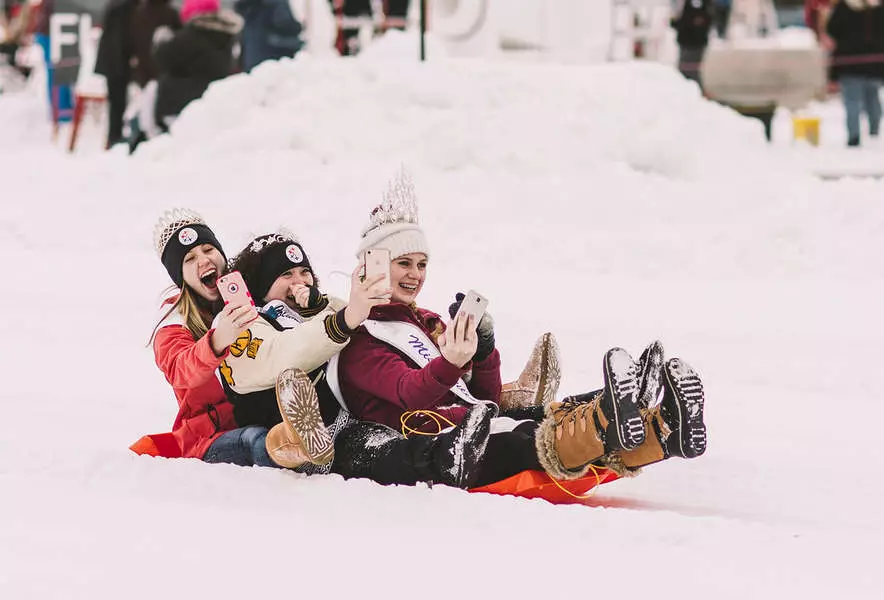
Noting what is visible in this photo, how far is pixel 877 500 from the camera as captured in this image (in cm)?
393

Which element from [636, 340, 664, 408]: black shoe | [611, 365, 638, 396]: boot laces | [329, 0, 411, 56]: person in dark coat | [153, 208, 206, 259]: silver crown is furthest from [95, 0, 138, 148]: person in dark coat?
[611, 365, 638, 396]: boot laces

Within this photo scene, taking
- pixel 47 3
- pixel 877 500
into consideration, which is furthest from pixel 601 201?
pixel 47 3

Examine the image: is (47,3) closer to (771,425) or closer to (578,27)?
(578,27)

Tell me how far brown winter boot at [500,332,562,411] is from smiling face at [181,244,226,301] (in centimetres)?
102

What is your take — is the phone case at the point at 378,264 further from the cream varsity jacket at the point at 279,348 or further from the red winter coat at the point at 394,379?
the red winter coat at the point at 394,379

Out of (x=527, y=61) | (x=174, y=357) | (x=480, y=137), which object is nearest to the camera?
(x=174, y=357)

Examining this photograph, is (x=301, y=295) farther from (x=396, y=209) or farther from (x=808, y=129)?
(x=808, y=129)

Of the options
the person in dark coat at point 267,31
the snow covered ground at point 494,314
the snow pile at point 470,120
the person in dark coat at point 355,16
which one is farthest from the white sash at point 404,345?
the person in dark coat at point 355,16

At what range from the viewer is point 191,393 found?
400cm

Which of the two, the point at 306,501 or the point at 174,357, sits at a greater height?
the point at 174,357

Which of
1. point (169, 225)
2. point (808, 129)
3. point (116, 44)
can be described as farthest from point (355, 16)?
point (169, 225)

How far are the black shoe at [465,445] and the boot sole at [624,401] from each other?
1.11ft

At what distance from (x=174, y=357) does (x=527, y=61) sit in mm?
8134

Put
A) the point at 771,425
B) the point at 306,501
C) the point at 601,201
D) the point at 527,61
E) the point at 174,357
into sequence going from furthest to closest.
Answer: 1. the point at 527,61
2. the point at 601,201
3. the point at 771,425
4. the point at 174,357
5. the point at 306,501
